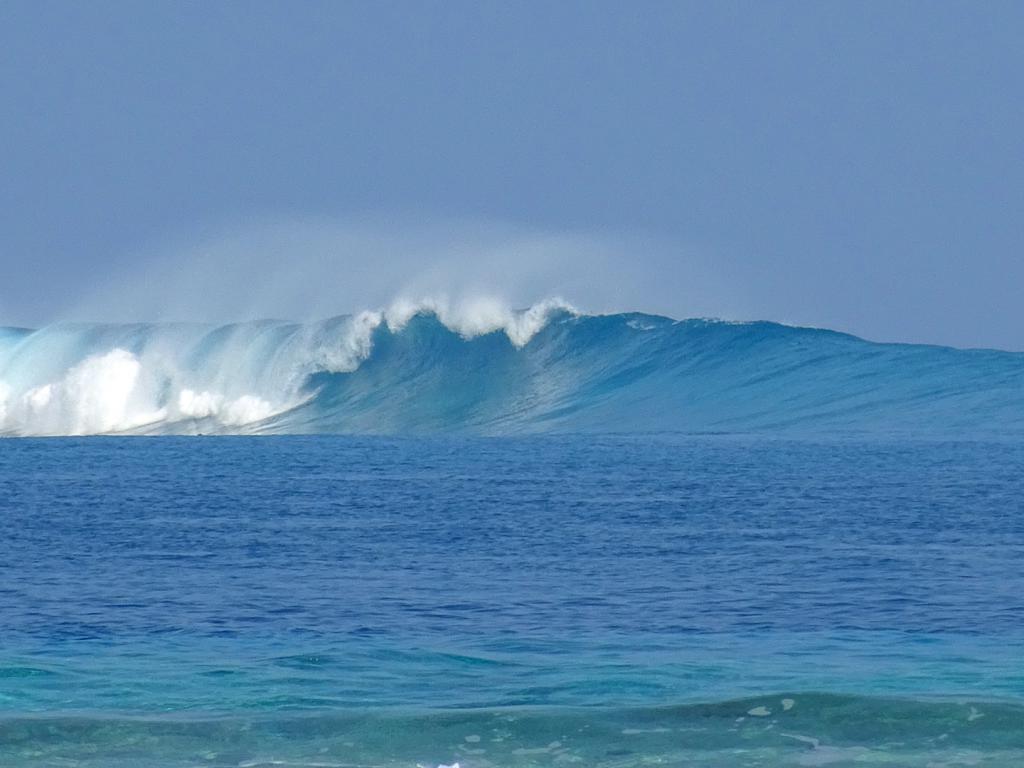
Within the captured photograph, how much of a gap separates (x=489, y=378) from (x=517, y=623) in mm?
30745

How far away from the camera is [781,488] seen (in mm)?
21906

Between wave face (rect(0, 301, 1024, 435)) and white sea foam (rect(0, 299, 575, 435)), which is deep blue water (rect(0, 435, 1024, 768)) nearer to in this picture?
wave face (rect(0, 301, 1024, 435))

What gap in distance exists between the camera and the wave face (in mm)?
38344

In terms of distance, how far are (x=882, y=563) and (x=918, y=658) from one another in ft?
14.2

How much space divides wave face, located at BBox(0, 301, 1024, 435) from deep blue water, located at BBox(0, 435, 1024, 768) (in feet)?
49.9

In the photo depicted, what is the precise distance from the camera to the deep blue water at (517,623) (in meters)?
8.55

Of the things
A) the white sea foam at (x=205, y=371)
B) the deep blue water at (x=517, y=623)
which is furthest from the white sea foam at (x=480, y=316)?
the deep blue water at (x=517, y=623)

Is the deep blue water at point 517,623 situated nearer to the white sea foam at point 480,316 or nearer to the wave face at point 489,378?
the wave face at point 489,378

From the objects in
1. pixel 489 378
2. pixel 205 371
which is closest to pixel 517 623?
pixel 489 378

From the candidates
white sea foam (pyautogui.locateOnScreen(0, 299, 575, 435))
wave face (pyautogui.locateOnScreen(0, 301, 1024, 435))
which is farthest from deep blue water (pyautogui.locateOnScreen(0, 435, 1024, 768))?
white sea foam (pyautogui.locateOnScreen(0, 299, 575, 435))

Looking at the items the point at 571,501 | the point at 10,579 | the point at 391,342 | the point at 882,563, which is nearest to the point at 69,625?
the point at 10,579

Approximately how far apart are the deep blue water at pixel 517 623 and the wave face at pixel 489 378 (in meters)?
15.2

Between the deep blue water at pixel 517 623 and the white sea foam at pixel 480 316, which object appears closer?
the deep blue water at pixel 517 623

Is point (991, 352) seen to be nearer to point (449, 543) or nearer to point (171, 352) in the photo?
point (171, 352)
